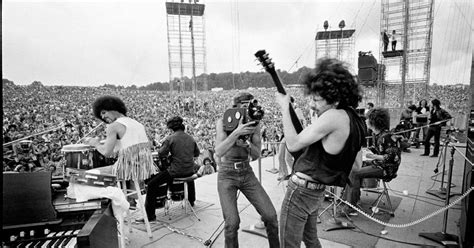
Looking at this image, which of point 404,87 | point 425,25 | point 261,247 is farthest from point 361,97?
Answer: point 425,25

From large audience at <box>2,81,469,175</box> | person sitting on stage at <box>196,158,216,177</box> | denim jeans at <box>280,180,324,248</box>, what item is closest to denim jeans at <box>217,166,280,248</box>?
denim jeans at <box>280,180,324,248</box>

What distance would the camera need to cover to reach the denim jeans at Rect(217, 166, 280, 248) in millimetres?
2086

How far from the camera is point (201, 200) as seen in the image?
14.2ft

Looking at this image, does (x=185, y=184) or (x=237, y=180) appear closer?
(x=237, y=180)

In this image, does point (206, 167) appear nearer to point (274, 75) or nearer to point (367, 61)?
point (274, 75)

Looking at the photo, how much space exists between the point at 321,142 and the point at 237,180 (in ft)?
3.19

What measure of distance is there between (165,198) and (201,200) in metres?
0.88

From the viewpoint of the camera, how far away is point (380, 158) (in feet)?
11.1

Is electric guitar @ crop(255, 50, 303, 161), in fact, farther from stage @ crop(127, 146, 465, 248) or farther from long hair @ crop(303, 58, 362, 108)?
stage @ crop(127, 146, 465, 248)

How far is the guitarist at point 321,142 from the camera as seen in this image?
149 centimetres

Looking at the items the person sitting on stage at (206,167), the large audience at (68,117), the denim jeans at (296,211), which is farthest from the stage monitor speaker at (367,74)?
the denim jeans at (296,211)

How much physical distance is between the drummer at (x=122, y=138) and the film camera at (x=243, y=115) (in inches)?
42.4

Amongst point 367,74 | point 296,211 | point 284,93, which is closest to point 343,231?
point 296,211

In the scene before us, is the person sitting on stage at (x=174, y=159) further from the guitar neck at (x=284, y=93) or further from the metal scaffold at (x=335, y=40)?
the metal scaffold at (x=335, y=40)
